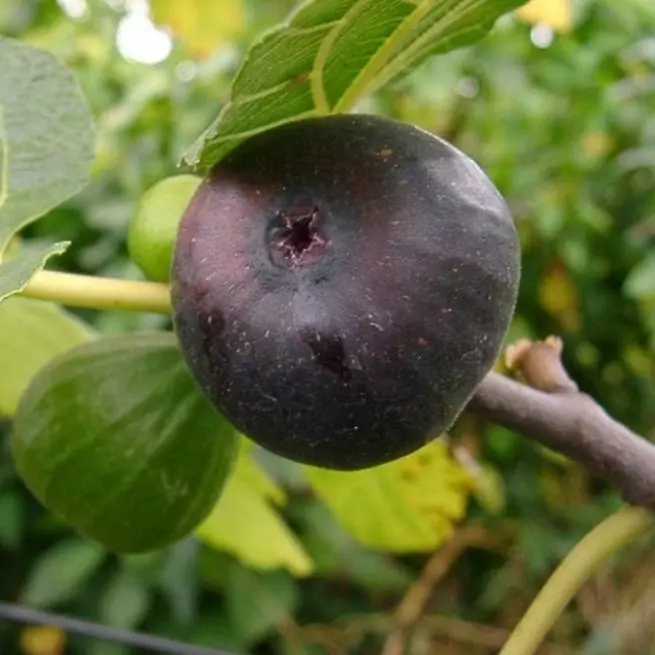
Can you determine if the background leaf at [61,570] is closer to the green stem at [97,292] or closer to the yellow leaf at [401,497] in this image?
the yellow leaf at [401,497]

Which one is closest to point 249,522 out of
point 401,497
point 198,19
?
point 401,497

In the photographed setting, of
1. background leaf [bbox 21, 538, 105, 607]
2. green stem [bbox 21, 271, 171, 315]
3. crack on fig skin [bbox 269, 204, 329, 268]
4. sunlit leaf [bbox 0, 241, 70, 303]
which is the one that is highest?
sunlit leaf [bbox 0, 241, 70, 303]

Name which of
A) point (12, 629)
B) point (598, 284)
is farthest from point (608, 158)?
point (12, 629)

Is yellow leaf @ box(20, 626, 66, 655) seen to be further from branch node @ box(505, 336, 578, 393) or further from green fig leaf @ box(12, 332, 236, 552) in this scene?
branch node @ box(505, 336, 578, 393)

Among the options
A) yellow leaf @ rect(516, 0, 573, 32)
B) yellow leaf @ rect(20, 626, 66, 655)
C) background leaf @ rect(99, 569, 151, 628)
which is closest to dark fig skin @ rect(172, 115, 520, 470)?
yellow leaf @ rect(516, 0, 573, 32)

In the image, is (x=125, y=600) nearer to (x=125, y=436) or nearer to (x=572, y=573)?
(x=125, y=436)

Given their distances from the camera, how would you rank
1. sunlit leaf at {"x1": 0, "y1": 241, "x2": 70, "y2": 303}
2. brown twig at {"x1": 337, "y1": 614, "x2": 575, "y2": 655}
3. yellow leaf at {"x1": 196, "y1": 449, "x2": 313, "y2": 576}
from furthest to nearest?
brown twig at {"x1": 337, "y1": 614, "x2": 575, "y2": 655} → yellow leaf at {"x1": 196, "y1": 449, "x2": 313, "y2": 576} → sunlit leaf at {"x1": 0, "y1": 241, "x2": 70, "y2": 303}

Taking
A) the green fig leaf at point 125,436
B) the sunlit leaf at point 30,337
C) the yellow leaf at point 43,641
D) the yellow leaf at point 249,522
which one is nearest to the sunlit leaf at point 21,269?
the green fig leaf at point 125,436
